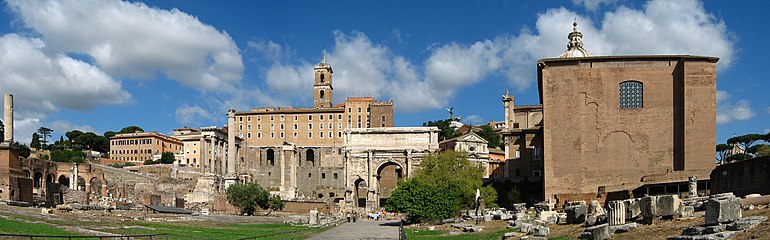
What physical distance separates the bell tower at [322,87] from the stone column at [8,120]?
66.0m

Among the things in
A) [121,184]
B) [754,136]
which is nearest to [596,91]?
[754,136]

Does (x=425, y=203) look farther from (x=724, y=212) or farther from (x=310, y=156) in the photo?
(x=310, y=156)

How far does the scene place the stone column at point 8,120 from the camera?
42513 mm

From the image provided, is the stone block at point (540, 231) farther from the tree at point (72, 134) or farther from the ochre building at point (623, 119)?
the tree at point (72, 134)

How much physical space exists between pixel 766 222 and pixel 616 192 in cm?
2537

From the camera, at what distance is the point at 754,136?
76.9 m

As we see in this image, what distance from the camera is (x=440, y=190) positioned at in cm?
4228

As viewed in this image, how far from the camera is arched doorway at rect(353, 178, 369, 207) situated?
77850 millimetres

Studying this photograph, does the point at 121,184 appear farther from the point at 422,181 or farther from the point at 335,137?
the point at 422,181

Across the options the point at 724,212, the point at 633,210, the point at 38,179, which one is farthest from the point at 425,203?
the point at 38,179

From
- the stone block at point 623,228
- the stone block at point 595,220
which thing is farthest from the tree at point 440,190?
the stone block at point 623,228

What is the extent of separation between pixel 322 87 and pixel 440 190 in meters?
70.3

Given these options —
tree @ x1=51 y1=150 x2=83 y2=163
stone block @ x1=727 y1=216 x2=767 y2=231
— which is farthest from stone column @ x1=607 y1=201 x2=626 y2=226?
tree @ x1=51 y1=150 x2=83 y2=163

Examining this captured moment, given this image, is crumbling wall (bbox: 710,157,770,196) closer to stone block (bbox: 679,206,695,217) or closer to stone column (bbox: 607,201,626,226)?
stone block (bbox: 679,206,695,217)
